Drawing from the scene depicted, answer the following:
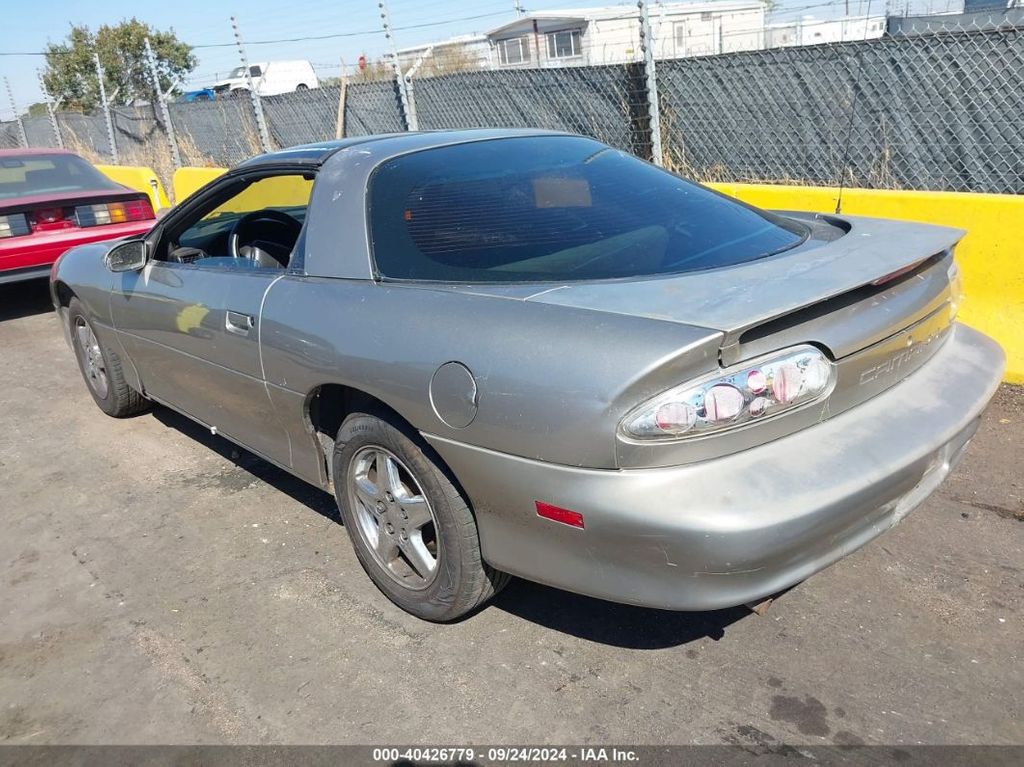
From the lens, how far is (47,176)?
812cm

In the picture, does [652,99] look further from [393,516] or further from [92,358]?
[393,516]

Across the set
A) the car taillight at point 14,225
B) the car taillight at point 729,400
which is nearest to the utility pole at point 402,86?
the car taillight at point 14,225

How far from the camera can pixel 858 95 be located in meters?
6.57

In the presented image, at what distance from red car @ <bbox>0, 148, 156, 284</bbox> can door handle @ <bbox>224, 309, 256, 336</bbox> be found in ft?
15.4

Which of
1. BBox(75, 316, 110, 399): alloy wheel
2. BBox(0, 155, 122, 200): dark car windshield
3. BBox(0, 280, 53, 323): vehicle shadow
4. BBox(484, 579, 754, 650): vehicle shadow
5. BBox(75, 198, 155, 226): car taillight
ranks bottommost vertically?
BBox(484, 579, 754, 650): vehicle shadow

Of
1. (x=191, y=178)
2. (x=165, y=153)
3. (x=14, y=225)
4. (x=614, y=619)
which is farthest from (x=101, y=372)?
(x=165, y=153)

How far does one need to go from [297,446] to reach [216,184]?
1.27 meters

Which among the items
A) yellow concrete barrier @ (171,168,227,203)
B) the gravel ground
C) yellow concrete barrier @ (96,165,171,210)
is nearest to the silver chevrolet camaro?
the gravel ground

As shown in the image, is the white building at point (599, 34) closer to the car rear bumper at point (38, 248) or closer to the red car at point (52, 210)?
the red car at point (52, 210)

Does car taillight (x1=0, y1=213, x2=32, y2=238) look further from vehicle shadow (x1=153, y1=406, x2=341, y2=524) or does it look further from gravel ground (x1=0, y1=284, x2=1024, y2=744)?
gravel ground (x1=0, y1=284, x2=1024, y2=744)

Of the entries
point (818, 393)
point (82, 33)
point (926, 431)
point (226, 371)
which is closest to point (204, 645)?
point (226, 371)

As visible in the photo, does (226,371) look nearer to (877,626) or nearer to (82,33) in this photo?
(877,626)

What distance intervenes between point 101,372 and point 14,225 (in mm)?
3116

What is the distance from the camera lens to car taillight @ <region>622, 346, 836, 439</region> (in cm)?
212
